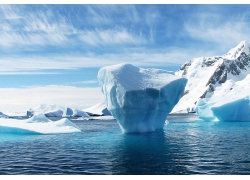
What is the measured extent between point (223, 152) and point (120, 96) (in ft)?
39.4

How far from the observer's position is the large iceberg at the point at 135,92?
26531 millimetres

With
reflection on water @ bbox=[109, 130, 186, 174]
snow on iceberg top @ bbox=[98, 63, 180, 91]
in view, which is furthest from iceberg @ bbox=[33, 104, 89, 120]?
reflection on water @ bbox=[109, 130, 186, 174]

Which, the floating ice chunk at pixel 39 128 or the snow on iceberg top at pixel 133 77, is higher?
the snow on iceberg top at pixel 133 77

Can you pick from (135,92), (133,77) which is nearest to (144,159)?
(135,92)

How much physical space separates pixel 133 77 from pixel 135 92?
1604 mm

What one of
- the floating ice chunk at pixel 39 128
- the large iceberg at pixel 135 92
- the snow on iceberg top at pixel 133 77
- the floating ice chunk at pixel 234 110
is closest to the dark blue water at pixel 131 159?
the large iceberg at pixel 135 92

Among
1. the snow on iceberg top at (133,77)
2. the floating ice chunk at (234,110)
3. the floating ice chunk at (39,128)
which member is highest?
the snow on iceberg top at (133,77)

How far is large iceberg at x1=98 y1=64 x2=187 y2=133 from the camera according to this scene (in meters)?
26.5

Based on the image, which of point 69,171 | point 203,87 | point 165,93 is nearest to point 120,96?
point 165,93

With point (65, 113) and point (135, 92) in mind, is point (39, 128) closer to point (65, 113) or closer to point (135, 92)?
point (135, 92)

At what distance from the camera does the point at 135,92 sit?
86.9 feet

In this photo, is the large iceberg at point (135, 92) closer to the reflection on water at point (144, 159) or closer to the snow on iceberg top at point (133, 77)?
the snow on iceberg top at point (133, 77)
